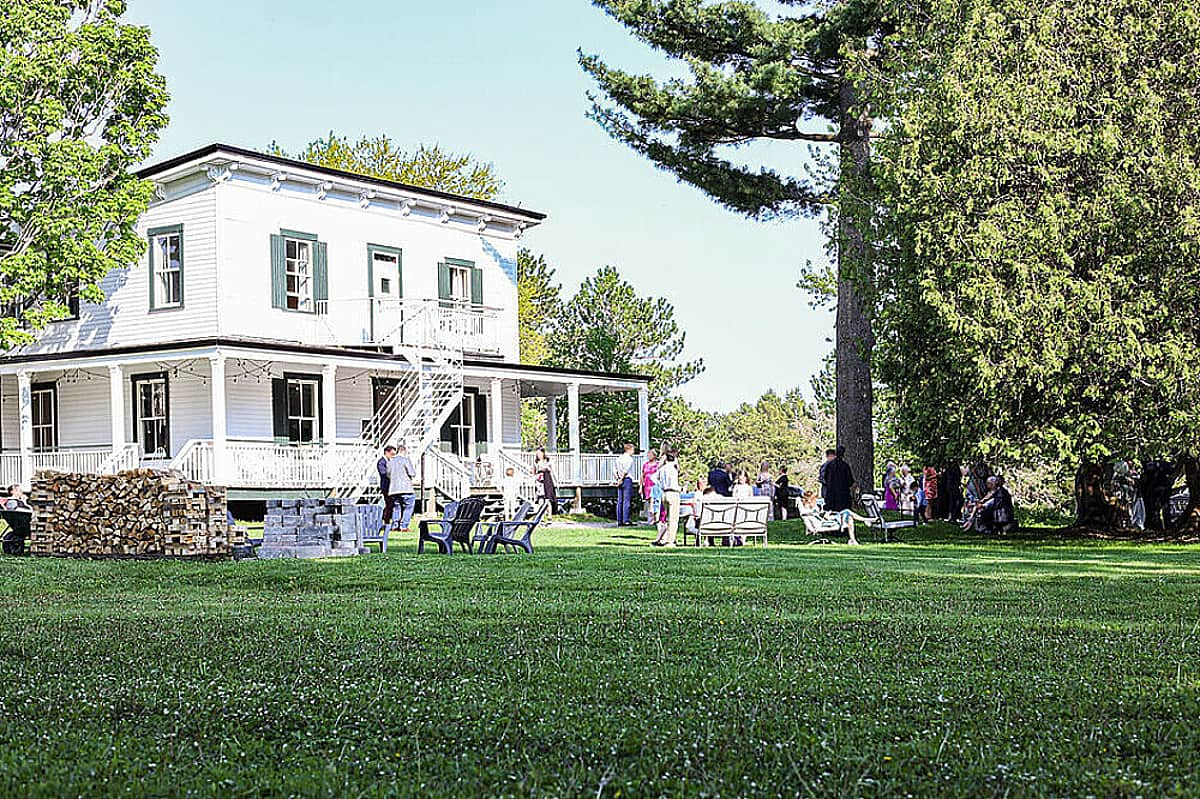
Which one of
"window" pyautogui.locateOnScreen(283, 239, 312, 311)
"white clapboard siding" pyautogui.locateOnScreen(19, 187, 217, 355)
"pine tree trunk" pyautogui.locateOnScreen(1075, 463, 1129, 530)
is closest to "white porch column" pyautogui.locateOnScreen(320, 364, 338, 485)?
"window" pyautogui.locateOnScreen(283, 239, 312, 311)

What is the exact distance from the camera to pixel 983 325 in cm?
2117

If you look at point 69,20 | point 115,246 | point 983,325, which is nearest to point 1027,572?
point 983,325

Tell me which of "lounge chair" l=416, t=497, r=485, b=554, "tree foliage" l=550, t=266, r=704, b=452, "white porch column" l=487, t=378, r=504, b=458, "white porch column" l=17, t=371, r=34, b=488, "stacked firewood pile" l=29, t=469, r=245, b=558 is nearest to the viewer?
"stacked firewood pile" l=29, t=469, r=245, b=558

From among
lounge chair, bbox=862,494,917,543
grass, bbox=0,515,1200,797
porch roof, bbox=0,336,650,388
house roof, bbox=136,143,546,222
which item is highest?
house roof, bbox=136,143,546,222

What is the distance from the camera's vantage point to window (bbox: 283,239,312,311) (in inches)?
1207

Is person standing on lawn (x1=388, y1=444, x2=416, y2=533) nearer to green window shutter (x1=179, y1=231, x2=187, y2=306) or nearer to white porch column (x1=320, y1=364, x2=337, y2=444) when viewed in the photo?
white porch column (x1=320, y1=364, x2=337, y2=444)

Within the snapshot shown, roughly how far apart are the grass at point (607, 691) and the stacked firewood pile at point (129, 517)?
17.1 feet

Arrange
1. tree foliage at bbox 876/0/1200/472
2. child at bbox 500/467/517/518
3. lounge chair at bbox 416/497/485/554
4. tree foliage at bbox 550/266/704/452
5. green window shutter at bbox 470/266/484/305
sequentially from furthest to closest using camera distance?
1. tree foliage at bbox 550/266/704/452
2. green window shutter at bbox 470/266/484/305
3. child at bbox 500/467/517/518
4. tree foliage at bbox 876/0/1200/472
5. lounge chair at bbox 416/497/485/554

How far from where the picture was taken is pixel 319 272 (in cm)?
3088

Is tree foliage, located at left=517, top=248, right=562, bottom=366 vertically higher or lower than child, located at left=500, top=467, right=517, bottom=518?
higher

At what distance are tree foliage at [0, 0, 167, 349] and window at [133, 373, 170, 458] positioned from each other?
9.16ft

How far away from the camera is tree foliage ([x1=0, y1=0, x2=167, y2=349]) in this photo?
89.4 feet

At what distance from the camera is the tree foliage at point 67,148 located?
27250 mm

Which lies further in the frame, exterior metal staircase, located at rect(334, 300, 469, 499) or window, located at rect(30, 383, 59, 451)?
window, located at rect(30, 383, 59, 451)
